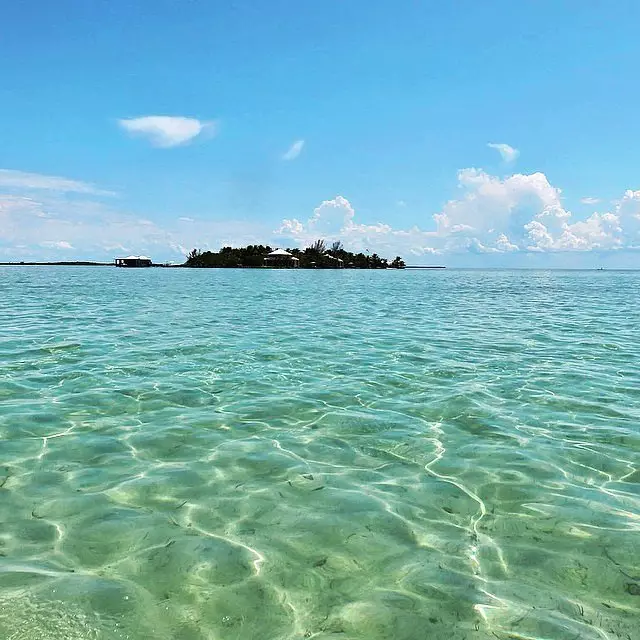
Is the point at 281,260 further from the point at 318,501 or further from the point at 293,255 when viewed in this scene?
the point at 318,501

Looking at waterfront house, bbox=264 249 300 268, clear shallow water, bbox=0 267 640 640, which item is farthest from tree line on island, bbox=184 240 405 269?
clear shallow water, bbox=0 267 640 640

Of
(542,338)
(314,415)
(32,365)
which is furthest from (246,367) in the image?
(542,338)

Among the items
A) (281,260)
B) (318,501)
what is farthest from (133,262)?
(318,501)

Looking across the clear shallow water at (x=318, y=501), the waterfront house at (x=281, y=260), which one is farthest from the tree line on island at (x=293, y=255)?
the clear shallow water at (x=318, y=501)

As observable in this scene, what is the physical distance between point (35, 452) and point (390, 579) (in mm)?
4107

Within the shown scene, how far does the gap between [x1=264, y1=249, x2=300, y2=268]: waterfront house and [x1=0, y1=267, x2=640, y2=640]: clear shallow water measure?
126m

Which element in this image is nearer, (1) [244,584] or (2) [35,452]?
(1) [244,584]

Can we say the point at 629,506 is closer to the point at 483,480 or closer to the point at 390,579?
the point at 483,480

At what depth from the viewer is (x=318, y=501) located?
14.4ft

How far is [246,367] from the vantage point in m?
9.90

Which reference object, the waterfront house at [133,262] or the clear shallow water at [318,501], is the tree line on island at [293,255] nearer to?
the waterfront house at [133,262]

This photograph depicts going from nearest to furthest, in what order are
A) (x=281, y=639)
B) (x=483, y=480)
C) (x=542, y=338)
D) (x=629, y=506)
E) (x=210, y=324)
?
(x=281, y=639), (x=629, y=506), (x=483, y=480), (x=542, y=338), (x=210, y=324)

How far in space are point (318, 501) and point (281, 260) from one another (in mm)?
134359

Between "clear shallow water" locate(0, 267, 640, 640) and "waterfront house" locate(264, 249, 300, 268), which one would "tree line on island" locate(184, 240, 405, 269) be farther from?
"clear shallow water" locate(0, 267, 640, 640)
